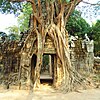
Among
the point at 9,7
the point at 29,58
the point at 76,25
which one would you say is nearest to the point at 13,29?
the point at 76,25

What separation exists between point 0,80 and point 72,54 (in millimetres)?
3295

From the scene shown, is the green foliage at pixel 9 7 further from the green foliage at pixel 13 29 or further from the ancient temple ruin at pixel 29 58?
the green foliage at pixel 13 29

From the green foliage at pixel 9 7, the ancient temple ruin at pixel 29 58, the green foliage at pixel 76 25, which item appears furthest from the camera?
the green foliage at pixel 76 25

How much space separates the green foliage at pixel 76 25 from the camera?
45.6 ft

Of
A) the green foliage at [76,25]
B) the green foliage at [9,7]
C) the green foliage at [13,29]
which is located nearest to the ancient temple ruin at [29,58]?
the green foliage at [9,7]

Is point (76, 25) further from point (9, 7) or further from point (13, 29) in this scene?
point (13, 29)

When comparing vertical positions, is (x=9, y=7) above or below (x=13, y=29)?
below

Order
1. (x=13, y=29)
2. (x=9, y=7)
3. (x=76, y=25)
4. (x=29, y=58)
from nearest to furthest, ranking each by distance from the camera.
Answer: (x=29, y=58) < (x=9, y=7) < (x=76, y=25) < (x=13, y=29)

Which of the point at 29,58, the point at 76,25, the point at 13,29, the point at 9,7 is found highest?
the point at 13,29

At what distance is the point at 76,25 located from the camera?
547 inches

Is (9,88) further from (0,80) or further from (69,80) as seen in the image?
(69,80)

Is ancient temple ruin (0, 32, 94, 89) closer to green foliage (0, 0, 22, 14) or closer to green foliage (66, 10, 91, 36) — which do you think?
green foliage (0, 0, 22, 14)

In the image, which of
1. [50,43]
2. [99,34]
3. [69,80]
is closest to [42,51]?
[50,43]

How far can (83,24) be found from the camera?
14.1 metres
